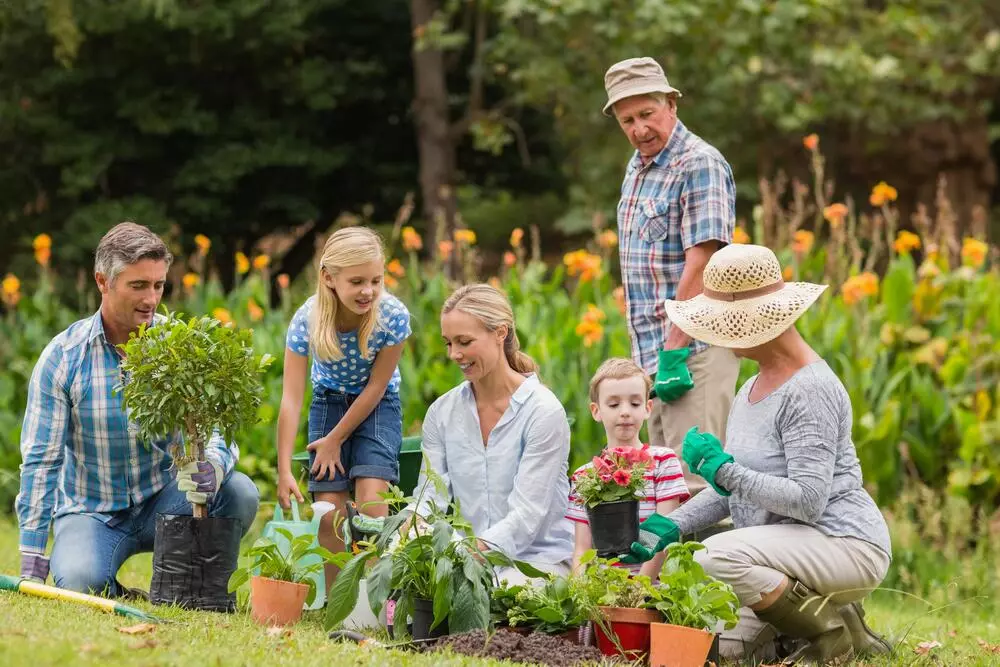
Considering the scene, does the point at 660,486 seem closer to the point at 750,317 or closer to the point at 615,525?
the point at 615,525

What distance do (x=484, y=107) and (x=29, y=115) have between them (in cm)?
480

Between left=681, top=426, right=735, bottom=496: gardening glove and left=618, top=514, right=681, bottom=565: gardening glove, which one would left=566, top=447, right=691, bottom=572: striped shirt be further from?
left=681, top=426, right=735, bottom=496: gardening glove

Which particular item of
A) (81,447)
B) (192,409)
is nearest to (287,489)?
(192,409)

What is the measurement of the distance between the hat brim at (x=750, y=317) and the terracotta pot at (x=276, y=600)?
1.52m

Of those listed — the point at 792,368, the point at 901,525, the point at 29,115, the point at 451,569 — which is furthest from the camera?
the point at 29,115

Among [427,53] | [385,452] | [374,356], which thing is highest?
[427,53]

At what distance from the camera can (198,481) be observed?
4.32 metres

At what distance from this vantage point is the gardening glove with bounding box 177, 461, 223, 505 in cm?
422

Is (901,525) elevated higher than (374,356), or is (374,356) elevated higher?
(374,356)

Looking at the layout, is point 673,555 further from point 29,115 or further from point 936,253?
point 29,115

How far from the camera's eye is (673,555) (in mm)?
3621

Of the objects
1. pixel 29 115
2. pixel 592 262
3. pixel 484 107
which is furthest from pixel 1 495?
pixel 484 107

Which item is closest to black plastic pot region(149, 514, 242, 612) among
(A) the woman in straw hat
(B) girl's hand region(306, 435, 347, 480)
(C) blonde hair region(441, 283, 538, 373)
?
(B) girl's hand region(306, 435, 347, 480)

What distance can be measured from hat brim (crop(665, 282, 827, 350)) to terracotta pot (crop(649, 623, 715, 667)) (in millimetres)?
882
